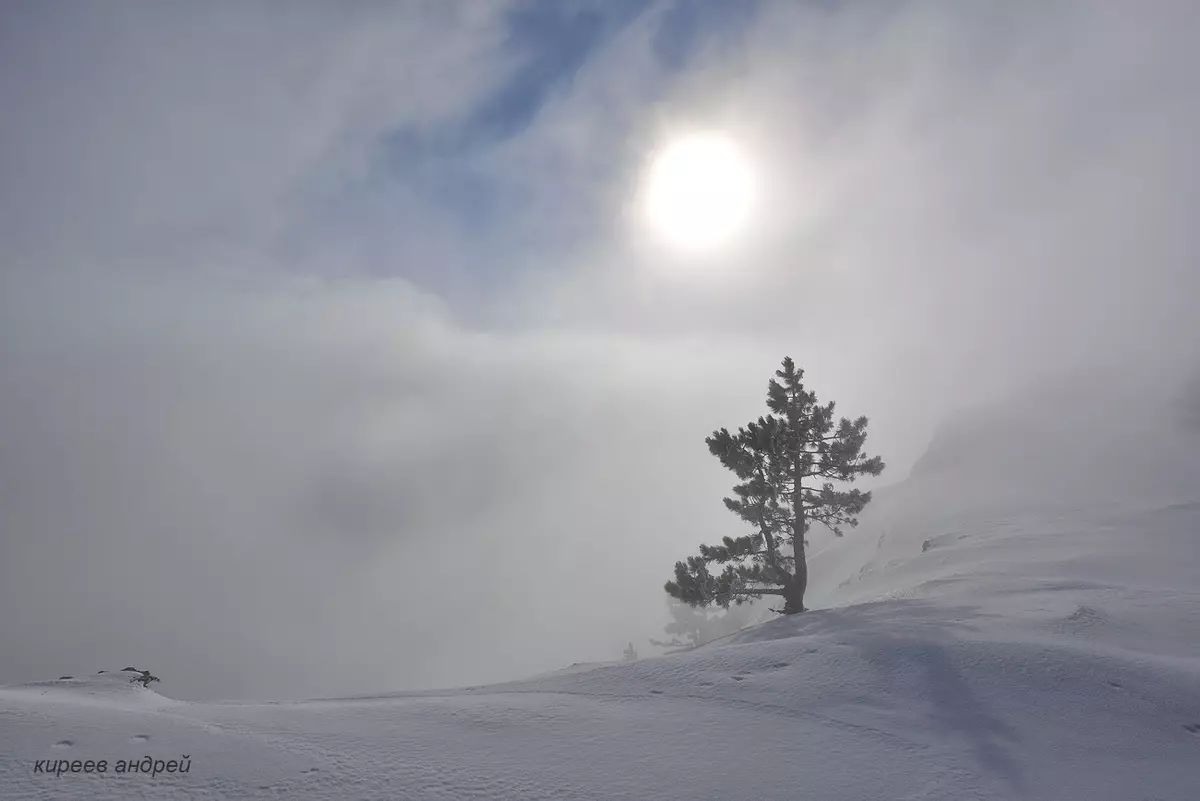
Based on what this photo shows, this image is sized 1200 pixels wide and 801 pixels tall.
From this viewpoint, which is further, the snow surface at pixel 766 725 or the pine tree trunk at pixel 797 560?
the pine tree trunk at pixel 797 560

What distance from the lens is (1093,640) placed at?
12.9 m

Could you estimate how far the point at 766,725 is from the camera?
9398mm

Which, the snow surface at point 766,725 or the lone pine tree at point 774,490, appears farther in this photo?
the lone pine tree at point 774,490

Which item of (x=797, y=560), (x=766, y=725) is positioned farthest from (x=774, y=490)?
(x=766, y=725)

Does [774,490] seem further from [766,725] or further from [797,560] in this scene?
[766,725]

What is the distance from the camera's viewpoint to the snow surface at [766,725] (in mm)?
7512

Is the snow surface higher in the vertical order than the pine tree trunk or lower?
lower

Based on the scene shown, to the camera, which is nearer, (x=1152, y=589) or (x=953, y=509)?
(x=1152, y=589)

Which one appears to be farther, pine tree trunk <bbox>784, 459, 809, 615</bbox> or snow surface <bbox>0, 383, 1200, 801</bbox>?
pine tree trunk <bbox>784, 459, 809, 615</bbox>

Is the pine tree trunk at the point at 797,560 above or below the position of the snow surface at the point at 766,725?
above

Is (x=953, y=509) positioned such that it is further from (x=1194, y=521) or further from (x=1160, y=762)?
(x=1160, y=762)

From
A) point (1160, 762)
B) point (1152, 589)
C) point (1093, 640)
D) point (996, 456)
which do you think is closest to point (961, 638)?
point (1093, 640)

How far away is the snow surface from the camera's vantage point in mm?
7512

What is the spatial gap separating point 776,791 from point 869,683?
14.6ft
